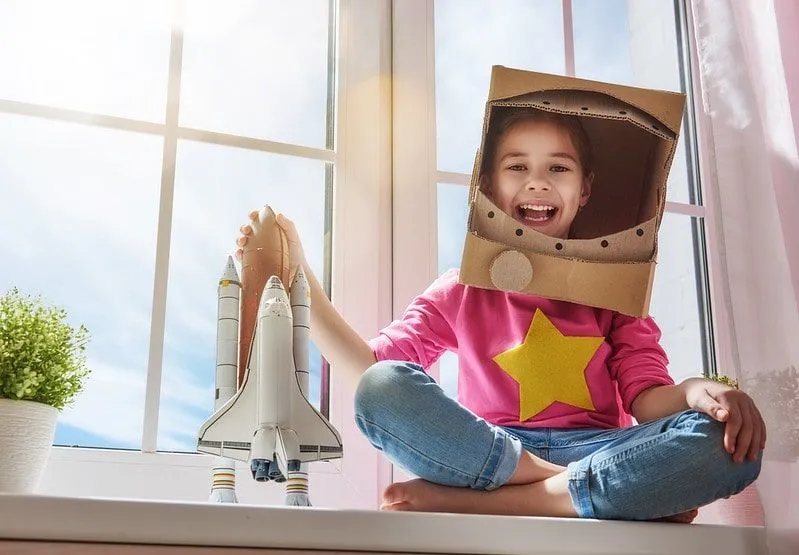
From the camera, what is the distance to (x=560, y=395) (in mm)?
1147

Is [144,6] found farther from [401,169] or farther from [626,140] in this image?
[626,140]

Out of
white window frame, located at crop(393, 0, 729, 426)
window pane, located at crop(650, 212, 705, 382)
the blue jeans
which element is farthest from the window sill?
window pane, located at crop(650, 212, 705, 382)

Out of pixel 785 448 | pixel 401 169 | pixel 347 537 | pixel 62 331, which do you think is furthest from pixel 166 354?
pixel 785 448

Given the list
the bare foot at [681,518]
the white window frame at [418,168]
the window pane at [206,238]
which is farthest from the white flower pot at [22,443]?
the bare foot at [681,518]

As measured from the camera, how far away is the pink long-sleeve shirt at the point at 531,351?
3.77 feet

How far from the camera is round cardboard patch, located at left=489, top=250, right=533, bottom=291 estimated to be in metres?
1.10

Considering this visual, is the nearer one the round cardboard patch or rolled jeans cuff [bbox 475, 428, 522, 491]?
rolled jeans cuff [bbox 475, 428, 522, 491]

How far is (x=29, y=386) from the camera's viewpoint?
0.98 metres

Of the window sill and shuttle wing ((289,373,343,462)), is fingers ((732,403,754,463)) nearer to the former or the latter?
the window sill

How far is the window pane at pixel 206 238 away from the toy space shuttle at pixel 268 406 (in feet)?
0.78

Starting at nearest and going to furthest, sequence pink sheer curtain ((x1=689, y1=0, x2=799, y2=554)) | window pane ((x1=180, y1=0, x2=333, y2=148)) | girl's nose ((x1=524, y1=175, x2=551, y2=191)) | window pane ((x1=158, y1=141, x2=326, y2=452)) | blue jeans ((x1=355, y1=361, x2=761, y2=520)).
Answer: blue jeans ((x1=355, y1=361, x2=761, y2=520)) < pink sheer curtain ((x1=689, y1=0, x2=799, y2=554)) < girl's nose ((x1=524, y1=175, x2=551, y2=191)) < window pane ((x1=158, y1=141, x2=326, y2=452)) < window pane ((x1=180, y1=0, x2=333, y2=148))

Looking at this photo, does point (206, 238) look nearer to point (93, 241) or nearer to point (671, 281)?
point (93, 241)

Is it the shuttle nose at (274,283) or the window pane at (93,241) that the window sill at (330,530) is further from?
the window pane at (93,241)

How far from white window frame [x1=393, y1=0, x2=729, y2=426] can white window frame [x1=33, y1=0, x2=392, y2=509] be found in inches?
0.7
